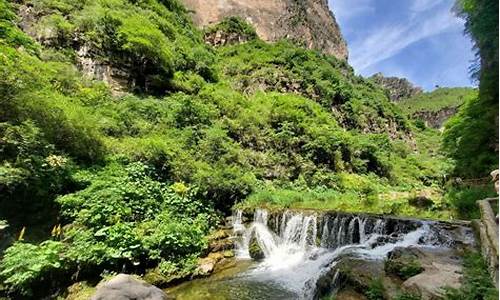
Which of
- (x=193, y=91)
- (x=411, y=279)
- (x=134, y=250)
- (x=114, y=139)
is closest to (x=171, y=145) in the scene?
(x=114, y=139)

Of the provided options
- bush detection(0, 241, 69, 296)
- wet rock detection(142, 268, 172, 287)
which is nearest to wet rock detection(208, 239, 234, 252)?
wet rock detection(142, 268, 172, 287)

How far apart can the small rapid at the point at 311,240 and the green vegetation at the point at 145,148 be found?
190cm

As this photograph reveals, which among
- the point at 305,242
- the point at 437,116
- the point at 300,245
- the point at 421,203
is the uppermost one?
the point at 437,116

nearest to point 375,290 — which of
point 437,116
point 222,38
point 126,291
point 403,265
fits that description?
point 403,265

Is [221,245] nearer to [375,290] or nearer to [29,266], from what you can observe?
[29,266]

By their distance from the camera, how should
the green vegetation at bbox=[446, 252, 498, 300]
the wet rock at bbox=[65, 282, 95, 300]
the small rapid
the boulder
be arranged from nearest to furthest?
the green vegetation at bbox=[446, 252, 498, 300], the boulder, the wet rock at bbox=[65, 282, 95, 300], the small rapid

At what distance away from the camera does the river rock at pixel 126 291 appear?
310 inches

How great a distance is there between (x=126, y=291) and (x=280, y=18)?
62538 millimetres

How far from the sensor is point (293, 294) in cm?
993

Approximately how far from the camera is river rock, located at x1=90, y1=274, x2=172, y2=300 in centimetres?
787

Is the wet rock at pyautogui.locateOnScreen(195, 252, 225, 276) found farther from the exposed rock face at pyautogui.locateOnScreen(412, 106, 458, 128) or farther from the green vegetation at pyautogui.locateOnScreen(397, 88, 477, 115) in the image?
the green vegetation at pyautogui.locateOnScreen(397, 88, 477, 115)

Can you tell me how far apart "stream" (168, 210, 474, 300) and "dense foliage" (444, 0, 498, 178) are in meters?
4.73

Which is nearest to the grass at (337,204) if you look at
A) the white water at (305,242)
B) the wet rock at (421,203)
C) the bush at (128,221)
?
the wet rock at (421,203)

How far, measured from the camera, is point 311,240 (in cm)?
1462
